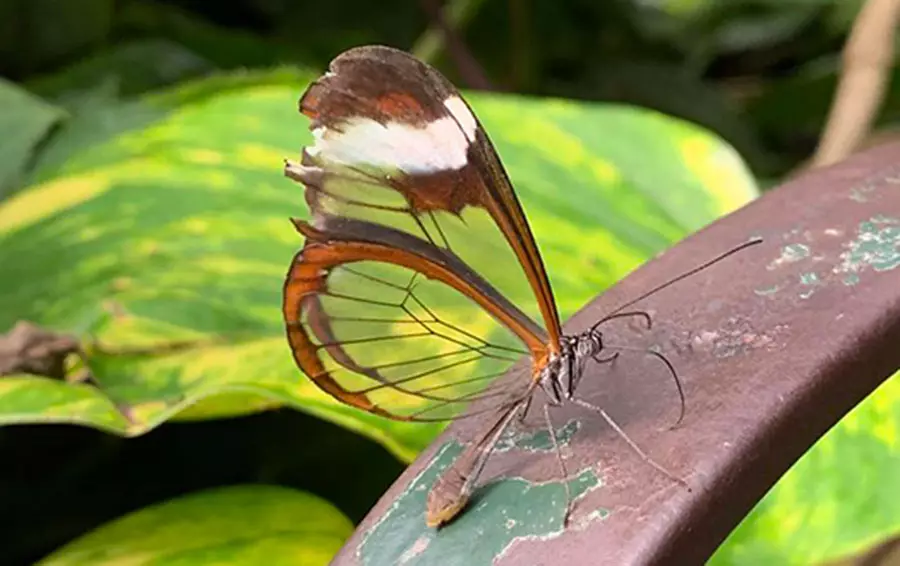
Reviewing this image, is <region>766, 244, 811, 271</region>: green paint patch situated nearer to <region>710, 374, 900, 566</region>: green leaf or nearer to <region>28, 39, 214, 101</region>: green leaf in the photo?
<region>710, 374, 900, 566</region>: green leaf

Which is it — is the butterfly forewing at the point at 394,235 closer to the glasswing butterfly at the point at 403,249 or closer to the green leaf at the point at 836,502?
the glasswing butterfly at the point at 403,249

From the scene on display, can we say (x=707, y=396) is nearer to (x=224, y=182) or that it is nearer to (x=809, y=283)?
(x=809, y=283)

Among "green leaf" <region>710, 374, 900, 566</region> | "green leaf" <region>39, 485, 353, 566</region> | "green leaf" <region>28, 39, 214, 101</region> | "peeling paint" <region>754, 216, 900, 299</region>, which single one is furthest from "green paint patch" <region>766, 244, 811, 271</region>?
"green leaf" <region>28, 39, 214, 101</region>

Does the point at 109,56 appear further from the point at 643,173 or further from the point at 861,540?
the point at 861,540

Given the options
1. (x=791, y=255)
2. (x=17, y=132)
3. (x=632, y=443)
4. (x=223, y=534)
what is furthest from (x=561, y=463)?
(x=17, y=132)

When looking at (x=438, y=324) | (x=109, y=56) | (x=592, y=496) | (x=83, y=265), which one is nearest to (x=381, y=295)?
(x=438, y=324)

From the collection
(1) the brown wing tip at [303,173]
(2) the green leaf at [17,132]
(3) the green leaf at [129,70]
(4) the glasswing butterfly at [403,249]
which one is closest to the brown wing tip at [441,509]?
(4) the glasswing butterfly at [403,249]

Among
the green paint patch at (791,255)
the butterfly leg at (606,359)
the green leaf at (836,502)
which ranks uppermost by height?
the green paint patch at (791,255)
